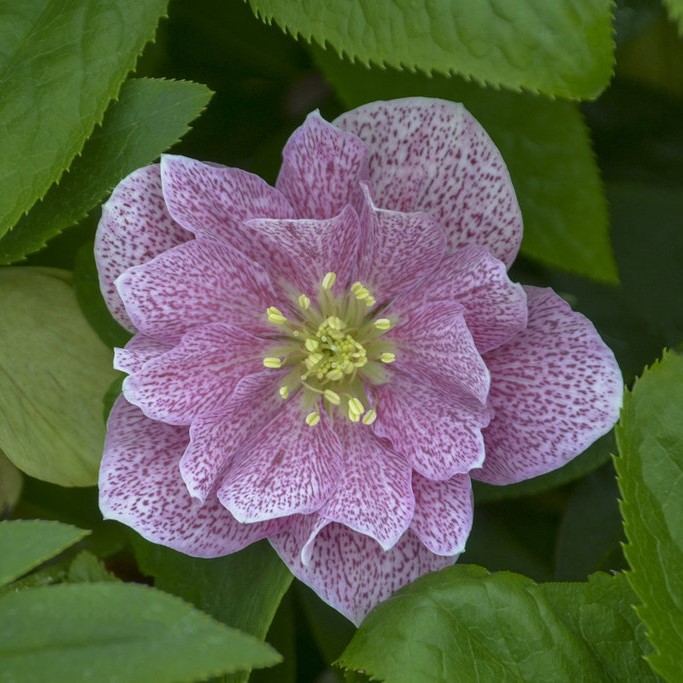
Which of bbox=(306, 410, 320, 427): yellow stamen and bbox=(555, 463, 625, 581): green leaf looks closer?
bbox=(306, 410, 320, 427): yellow stamen

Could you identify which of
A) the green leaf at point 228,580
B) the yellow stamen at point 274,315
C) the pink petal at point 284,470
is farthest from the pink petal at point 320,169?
the green leaf at point 228,580

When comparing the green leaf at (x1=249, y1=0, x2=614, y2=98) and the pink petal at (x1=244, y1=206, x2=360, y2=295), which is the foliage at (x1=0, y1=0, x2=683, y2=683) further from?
the pink petal at (x1=244, y1=206, x2=360, y2=295)

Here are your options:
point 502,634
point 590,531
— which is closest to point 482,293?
point 502,634

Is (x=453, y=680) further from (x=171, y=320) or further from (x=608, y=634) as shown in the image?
(x=171, y=320)

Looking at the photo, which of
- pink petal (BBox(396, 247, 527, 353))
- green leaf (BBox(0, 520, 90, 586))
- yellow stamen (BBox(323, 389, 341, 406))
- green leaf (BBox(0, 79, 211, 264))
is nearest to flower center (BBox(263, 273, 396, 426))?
yellow stamen (BBox(323, 389, 341, 406))

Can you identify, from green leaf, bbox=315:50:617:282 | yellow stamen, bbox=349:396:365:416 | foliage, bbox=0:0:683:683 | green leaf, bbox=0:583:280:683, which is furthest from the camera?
green leaf, bbox=315:50:617:282
